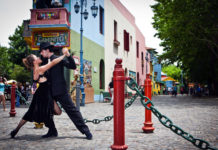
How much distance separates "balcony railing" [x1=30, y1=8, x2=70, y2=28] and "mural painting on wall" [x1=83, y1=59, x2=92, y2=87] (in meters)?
3.59

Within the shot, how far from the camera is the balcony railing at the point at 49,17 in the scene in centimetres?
1609

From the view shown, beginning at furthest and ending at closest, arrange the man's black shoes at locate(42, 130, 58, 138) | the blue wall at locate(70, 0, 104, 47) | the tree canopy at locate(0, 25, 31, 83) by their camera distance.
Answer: the tree canopy at locate(0, 25, 31, 83) < the blue wall at locate(70, 0, 104, 47) < the man's black shoes at locate(42, 130, 58, 138)

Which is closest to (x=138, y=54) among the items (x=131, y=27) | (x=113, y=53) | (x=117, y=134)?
(x=131, y=27)

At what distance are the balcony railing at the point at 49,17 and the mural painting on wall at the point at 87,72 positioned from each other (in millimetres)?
3587

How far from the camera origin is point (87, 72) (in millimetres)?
19359

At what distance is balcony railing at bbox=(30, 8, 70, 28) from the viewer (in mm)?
16094

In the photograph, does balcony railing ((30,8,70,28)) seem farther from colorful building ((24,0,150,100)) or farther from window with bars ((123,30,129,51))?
window with bars ((123,30,129,51))

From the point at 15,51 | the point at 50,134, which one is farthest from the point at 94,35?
the point at 15,51

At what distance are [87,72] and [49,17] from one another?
15.6 feet

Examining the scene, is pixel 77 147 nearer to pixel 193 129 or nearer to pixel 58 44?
pixel 193 129

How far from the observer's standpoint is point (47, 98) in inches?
212

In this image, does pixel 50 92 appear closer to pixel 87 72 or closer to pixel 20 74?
pixel 87 72

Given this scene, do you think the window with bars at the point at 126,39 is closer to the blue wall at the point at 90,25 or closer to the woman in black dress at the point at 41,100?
the blue wall at the point at 90,25

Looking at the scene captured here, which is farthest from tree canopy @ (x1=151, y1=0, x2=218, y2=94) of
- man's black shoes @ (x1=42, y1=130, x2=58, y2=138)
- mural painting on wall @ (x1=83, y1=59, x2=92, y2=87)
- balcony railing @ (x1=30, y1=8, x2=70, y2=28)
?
man's black shoes @ (x1=42, y1=130, x2=58, y2=138)
